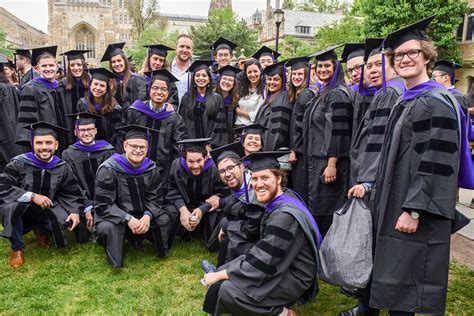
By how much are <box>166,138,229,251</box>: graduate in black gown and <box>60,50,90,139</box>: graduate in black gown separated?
71.2 inches

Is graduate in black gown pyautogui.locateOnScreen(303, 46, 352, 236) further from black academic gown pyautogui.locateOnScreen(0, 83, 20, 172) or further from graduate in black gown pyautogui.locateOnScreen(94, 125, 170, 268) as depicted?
black academic gown pyautogui.locateOnScreen(0, 83, 20, 172)

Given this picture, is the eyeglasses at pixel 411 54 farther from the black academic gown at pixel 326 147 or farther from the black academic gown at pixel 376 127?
the black academic gown at pixel 326 147

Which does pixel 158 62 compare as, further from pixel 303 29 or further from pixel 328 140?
pixel 303 29

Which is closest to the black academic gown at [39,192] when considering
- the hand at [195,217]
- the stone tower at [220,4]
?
the hand at [195,217]

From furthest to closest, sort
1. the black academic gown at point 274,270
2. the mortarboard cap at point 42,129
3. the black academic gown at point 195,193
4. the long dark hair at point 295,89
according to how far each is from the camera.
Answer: the black academic gown at point 195,193, the long dark hair at point 295,89, the mortarboard cap at point 42,129, the black academic gown at point 274,270

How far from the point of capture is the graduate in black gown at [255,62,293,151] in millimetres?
4723

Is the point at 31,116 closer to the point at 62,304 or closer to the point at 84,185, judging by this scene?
the point at 84,185

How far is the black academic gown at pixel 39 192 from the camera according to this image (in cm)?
418

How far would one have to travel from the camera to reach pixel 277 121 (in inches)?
187

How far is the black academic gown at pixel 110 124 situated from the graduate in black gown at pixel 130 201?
891mm

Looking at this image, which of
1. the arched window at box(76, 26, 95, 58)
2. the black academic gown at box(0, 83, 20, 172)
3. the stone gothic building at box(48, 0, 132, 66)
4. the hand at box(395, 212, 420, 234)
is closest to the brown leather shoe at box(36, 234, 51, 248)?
the black academic gown at box(0, 83, 20, 172)

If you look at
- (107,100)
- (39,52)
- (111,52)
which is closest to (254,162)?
(107,100)

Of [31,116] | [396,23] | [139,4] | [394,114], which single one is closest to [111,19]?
[139,4]

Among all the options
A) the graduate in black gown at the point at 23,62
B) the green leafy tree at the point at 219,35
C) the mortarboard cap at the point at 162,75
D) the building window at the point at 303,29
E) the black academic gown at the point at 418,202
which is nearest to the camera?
the black academic gown at the point at 418,202
